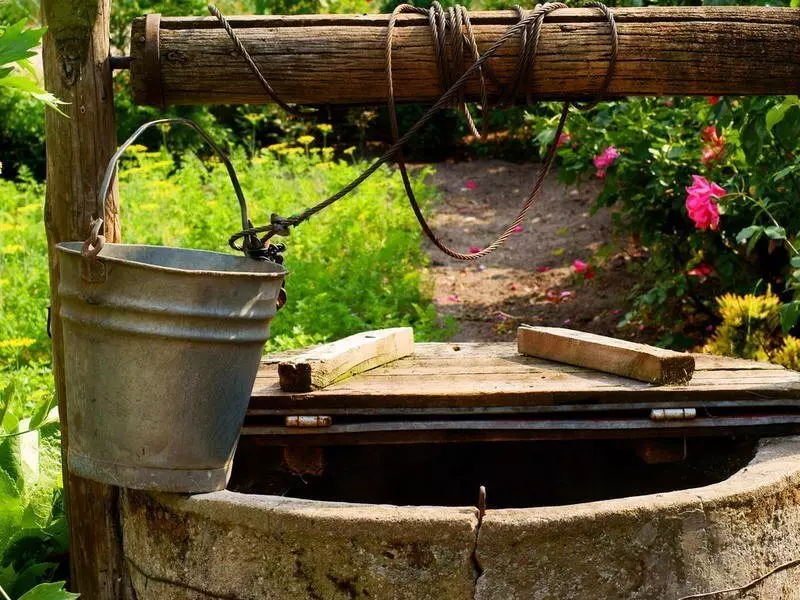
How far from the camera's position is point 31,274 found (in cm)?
639

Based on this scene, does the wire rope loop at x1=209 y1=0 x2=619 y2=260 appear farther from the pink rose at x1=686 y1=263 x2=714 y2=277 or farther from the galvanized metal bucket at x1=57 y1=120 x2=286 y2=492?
the pink rose at x1=686 y1=263 x2=714 y2=277

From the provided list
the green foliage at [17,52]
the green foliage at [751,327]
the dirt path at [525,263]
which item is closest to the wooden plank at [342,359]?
the green foliage at [17,52]

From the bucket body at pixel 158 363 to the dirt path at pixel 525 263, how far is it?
4.00m

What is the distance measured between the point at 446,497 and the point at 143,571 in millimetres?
1152

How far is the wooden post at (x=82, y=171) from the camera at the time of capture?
2.66 m

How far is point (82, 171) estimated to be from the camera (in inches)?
107

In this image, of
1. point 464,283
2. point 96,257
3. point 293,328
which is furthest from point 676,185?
point 96,257

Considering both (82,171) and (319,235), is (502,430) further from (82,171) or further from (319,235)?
(319,235)

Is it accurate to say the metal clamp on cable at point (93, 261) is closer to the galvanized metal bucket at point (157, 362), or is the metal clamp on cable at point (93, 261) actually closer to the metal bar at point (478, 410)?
the galvanized metal bucket at point (157, 362)

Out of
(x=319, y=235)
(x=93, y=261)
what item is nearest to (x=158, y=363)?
(x=93, y=261)

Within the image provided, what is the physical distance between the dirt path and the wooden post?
A: 379 cm

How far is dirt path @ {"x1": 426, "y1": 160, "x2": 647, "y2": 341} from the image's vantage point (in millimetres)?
6688

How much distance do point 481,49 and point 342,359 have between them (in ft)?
2.98

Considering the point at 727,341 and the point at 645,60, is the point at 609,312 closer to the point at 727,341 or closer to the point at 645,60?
the point at 727,341
